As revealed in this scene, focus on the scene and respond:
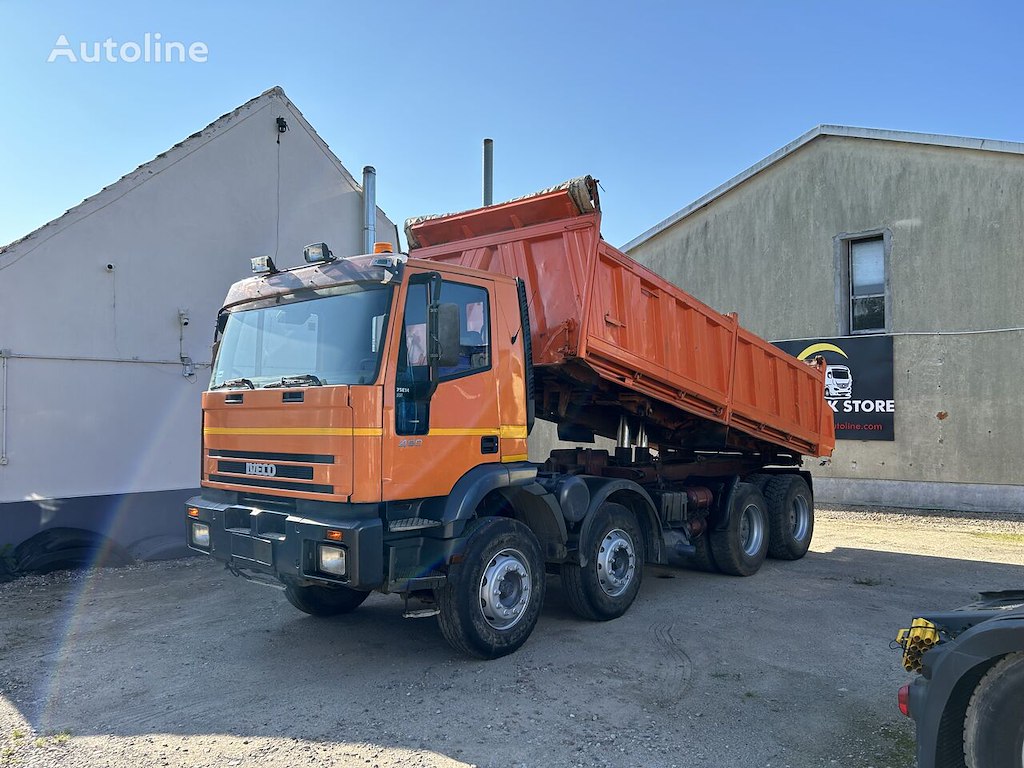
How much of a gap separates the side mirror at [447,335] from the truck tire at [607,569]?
214cm

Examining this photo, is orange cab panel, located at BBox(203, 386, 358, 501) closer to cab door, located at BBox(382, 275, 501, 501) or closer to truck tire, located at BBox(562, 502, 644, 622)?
cab door, located at BBox(382, 275, 501, 501)

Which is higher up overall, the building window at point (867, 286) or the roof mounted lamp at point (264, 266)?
the building window at point (867, 286)

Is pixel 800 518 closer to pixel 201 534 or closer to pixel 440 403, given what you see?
pixel 440 403

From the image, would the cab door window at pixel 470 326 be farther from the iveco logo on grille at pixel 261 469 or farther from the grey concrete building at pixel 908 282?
the grey concrete building at pixel 908 282

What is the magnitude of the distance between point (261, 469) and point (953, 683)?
4.30m

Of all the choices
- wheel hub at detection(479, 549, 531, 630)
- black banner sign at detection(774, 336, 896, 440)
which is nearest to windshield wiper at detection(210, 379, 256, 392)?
wheel hub at detection(479, 549, 531, 630)

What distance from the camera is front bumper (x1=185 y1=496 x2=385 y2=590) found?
4.64 meters

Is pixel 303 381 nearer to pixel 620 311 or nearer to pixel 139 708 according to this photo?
pixel 139 708

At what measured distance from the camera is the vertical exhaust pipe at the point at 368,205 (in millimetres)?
11711

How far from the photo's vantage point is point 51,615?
6.91m

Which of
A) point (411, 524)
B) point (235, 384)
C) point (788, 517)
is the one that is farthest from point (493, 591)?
point (788, 517)

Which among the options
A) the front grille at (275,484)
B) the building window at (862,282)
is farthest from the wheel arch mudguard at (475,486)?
the building window at (862,282)

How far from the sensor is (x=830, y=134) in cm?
1483

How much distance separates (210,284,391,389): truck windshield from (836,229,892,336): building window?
1229 cm
